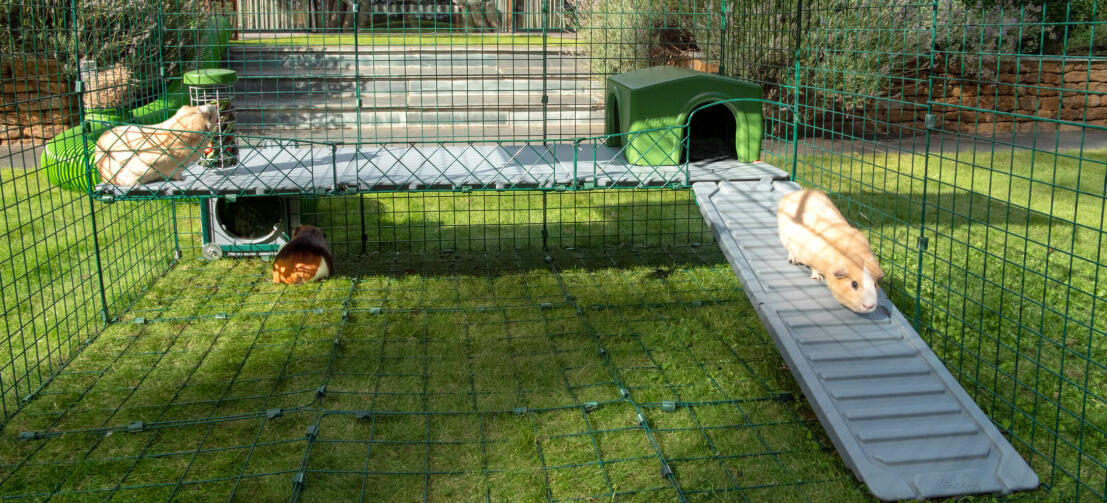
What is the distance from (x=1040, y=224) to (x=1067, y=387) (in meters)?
3.77

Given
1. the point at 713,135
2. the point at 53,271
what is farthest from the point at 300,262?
the point at 713,135

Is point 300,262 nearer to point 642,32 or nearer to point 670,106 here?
point 670,106

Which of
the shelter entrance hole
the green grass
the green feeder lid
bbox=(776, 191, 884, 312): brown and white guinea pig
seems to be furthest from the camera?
the green grass

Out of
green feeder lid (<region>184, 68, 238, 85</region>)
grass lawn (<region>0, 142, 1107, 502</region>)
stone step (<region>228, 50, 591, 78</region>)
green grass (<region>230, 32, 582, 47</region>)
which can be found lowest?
grass lawn (<region>0, 142, 1107, 502</region>)

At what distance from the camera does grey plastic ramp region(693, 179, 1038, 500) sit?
3.21 m

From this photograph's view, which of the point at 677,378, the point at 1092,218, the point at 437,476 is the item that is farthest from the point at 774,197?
the point at 1092,218

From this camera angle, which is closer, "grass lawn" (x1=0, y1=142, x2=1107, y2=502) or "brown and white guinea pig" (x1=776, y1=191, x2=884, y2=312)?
"grass lawn" (x1=0, y1=142, x2=1107, y2=502)

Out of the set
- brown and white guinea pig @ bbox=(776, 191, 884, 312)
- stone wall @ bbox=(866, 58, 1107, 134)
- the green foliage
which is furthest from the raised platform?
stone wall @ bbox=(866, 58, 1107, 134)

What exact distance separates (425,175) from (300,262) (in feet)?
3.51

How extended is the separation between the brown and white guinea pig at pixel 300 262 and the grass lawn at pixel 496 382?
123mm

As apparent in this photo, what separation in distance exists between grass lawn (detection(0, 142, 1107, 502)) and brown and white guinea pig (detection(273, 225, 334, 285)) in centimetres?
12

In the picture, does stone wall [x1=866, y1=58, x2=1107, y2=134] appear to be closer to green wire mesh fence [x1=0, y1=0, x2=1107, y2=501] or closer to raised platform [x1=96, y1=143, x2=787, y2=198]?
green wire mesh fence [x1=0, y1=0, x2=1107, y2=501]

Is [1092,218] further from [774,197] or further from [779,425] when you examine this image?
[779,425]

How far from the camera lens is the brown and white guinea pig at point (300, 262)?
5.64m
